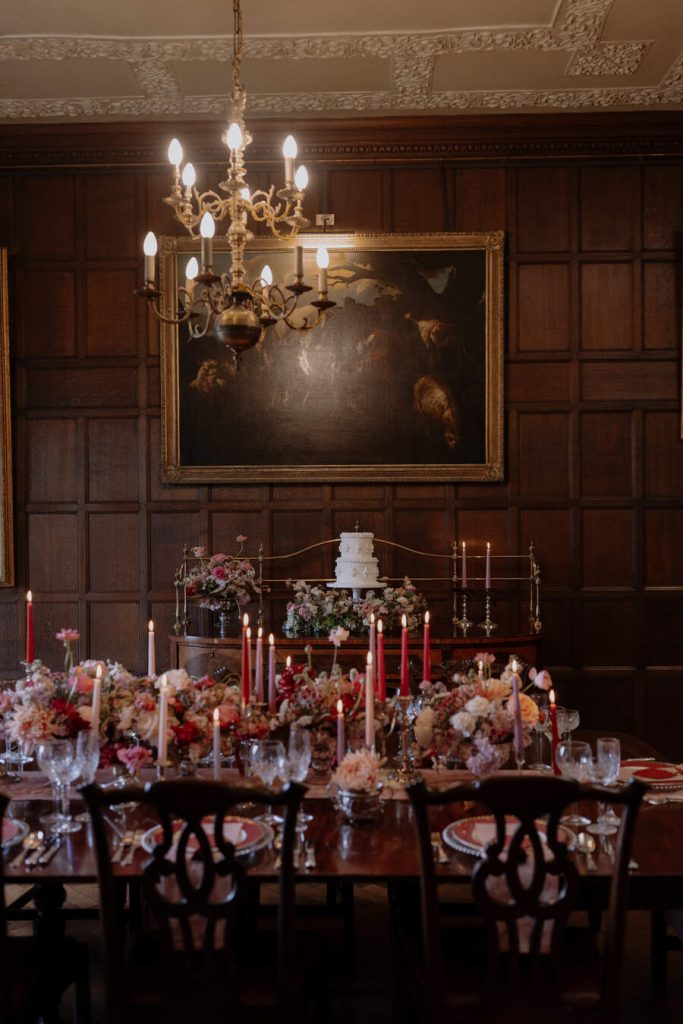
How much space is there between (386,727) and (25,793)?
1268 millimetres

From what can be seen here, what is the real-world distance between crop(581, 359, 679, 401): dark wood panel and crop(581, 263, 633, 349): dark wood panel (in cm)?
14

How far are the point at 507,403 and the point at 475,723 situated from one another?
3.56 m

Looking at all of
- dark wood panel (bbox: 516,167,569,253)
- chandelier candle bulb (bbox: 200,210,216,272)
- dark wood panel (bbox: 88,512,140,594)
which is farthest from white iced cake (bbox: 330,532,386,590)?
chandelier candle bulb (bbox: 200,210,216,272)

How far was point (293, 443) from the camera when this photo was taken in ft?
20.2

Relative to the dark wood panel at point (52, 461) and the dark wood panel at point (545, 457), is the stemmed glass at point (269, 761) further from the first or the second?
the dark wood panel at point (52, 461)

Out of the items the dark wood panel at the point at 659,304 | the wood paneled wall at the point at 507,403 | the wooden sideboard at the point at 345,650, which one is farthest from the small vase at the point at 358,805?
the dark wood panel at the point at 659,304

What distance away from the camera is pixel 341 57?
524 centimetres

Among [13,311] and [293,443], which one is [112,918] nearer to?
[293,443]

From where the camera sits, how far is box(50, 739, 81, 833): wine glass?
269cm

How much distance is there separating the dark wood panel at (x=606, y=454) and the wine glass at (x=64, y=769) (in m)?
4.24

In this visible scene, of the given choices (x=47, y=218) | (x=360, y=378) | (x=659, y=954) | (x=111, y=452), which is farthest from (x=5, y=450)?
(x=659, y=954)

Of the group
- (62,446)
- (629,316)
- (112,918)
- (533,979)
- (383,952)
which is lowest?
(383,952)

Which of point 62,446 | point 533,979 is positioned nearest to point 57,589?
point 62,446

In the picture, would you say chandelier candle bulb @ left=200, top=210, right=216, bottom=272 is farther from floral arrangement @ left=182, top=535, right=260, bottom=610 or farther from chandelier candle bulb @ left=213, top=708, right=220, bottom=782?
floral arrangement @ left=182, top=535, right=260, bottom=610
